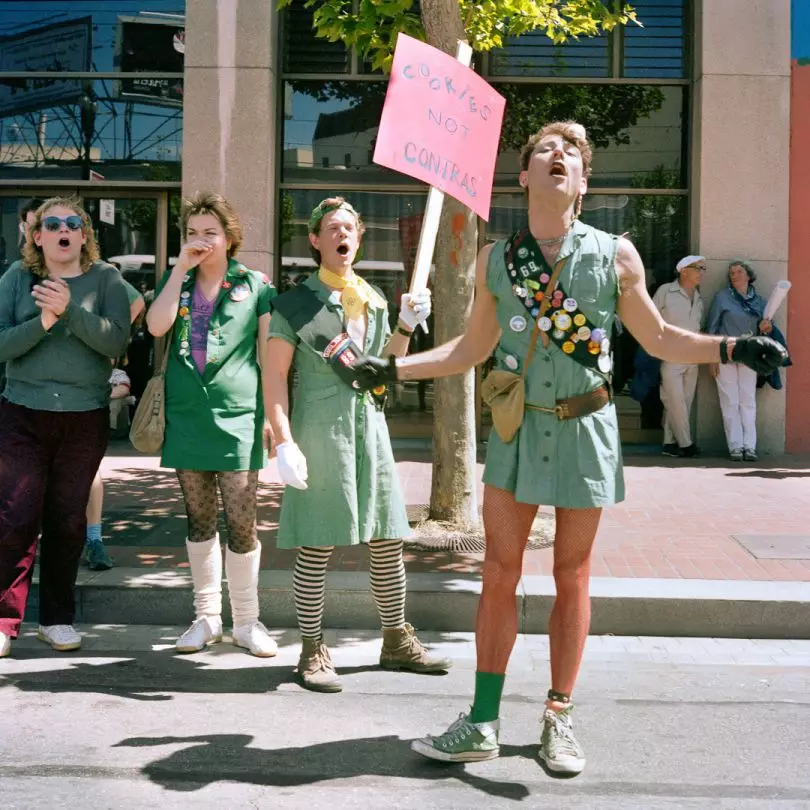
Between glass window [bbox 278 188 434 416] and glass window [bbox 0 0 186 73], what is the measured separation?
189cm

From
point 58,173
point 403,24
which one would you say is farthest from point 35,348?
point 58,173

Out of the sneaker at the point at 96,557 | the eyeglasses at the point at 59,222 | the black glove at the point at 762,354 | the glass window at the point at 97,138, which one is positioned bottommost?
the sneaker at the point at 96,557

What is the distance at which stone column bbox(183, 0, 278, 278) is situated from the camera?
35.5 feet

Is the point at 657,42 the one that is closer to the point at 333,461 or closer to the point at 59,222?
the point at 59,222

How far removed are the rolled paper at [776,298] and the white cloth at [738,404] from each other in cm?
57

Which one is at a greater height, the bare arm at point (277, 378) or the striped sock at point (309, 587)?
the bare arm at point (277, 378)

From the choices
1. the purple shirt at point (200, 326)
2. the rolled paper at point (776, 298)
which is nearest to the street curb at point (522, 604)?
the purple shirt at point (200, 326)

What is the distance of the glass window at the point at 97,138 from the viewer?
1144 cm

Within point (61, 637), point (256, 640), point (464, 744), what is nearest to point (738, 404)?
point (256, 640)

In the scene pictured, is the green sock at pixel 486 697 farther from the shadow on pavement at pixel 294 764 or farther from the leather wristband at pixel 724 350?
the leather wristband at pixel 724 350

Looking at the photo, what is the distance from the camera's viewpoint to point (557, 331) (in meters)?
3.68

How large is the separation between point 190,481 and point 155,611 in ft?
3.10

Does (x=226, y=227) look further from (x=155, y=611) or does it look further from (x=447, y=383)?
(x=447, y=383)

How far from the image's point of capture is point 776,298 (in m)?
10.1
